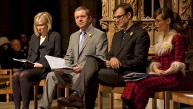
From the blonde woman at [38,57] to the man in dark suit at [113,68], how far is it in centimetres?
116

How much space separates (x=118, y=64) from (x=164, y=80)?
58 cm

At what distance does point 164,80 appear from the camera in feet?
18.9

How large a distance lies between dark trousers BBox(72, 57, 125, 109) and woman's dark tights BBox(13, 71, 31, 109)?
1240 millimetres

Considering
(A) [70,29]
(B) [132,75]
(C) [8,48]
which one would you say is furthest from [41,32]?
(A) [70,29]

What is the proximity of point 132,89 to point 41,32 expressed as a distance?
2228 mm

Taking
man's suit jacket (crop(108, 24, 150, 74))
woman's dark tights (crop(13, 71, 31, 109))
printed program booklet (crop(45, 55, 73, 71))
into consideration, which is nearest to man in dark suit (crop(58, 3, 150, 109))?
man's suit jacket (crop(108, 24, 150, 74))

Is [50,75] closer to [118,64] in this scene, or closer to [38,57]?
[38,57]

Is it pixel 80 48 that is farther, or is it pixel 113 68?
pixel 80 48

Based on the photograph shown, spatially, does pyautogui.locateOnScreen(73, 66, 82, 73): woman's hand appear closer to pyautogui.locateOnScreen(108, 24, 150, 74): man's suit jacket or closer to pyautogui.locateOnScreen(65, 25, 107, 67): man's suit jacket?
pyautogui.locateOnScreen(65, 25, 107, 67): man's suit jacket

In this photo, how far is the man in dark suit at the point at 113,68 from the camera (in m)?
6.09

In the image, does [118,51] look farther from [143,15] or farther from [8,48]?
[8,48]

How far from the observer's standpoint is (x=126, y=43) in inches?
246

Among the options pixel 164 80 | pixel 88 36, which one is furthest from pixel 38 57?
pixel 164 80

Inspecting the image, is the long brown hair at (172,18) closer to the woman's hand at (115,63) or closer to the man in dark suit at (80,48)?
the woman's hand at (115,63)
